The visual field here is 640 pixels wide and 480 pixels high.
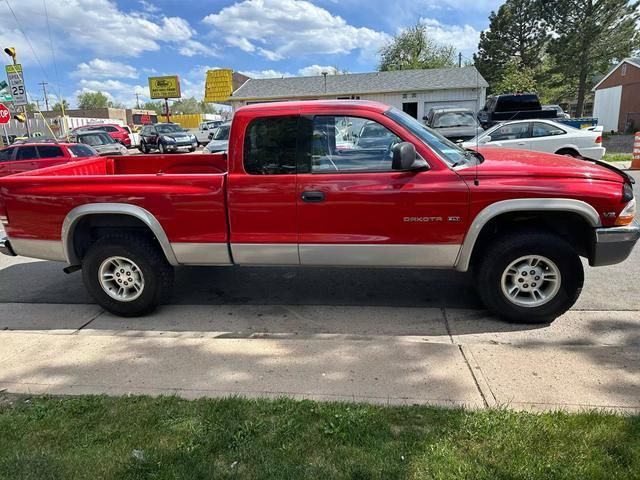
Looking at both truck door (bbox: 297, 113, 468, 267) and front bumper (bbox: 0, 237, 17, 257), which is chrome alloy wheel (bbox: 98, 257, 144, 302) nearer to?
front bumper (bbox: 0, 237, 17, 257)

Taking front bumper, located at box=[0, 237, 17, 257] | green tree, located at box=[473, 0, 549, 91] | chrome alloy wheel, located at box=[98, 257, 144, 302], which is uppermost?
green tree, located at box=[473, 0, 549, 91]

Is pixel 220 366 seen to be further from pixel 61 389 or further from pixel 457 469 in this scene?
pixel 457 469

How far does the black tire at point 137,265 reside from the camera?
4547 millimetres

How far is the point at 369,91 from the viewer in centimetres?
3334

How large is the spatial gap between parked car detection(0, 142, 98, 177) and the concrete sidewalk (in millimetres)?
10435

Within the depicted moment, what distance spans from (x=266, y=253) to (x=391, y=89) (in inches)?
1204

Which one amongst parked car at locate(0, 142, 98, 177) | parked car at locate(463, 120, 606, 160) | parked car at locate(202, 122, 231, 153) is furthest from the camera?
parked car at locate(202, 122, 231, 153)

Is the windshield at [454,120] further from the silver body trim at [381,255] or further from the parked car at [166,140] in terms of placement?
the parked car at [166,140]

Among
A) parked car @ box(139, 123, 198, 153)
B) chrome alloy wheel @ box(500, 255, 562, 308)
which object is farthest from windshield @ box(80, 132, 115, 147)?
chrome alloy wheel @ box(500, 255, 562, 308)

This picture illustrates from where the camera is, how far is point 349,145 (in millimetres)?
4152

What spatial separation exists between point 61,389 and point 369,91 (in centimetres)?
3250

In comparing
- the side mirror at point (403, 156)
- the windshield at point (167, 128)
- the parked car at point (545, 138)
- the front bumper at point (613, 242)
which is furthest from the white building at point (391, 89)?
the side mirror at point (403, 156)

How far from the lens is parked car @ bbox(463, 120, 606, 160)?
1171cm

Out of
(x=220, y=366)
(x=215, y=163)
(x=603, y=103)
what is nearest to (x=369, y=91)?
(x=603, y=103)
